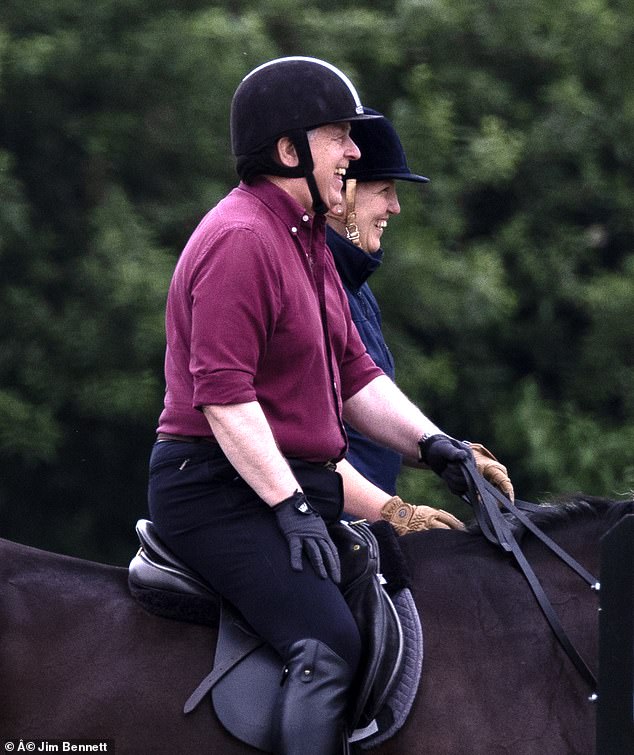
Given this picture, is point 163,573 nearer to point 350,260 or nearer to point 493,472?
point 493,472

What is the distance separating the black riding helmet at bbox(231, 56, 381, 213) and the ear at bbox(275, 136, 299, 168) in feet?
0.04

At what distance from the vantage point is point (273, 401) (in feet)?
10.1

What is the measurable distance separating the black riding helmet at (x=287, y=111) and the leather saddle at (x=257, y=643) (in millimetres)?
890

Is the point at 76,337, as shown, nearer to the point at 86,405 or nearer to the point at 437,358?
the point at 86,405

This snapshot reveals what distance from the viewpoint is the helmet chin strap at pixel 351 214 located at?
400 centimetres

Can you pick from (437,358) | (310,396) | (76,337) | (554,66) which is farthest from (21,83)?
(310,396)

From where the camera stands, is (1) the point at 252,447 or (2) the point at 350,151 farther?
(2) the point at 350,151

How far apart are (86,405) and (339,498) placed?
123 inches

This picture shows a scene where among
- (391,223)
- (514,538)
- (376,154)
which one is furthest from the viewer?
(391,223)

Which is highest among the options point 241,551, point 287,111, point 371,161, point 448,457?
point 287,111

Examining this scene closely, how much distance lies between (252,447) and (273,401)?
0.20m

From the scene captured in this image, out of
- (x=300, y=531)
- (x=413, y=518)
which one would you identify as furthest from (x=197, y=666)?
(x=413, y=518)

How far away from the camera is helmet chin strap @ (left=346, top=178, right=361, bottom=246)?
13.1ft

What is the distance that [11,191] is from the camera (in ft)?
19.5
